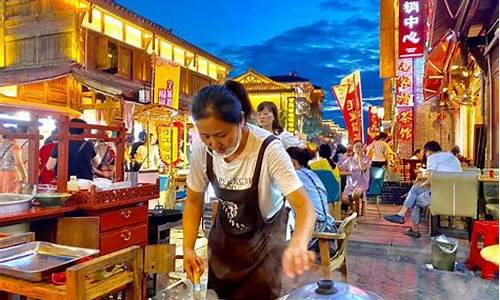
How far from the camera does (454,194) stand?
22.3 ft

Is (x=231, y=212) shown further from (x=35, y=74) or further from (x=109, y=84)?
(x=35, y=74)

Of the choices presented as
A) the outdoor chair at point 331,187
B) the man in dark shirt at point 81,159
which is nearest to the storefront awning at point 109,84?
the man in dark shirt at point 81,159

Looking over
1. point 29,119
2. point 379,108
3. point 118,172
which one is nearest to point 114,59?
point 118,172

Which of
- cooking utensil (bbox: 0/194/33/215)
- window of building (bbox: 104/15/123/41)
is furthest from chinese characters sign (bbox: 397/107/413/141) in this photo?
cooking utensil (bbox: 0/194/33/215)

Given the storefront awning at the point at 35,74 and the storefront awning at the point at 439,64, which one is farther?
the storefront awning at the point at 35,74

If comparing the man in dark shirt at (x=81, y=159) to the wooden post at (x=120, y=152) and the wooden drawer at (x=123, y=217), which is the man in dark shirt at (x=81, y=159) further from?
the wooden drawer at (x=123, y=217)

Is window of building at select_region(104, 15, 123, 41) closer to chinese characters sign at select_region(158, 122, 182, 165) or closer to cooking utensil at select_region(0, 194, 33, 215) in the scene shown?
chinese characters sign at select_region(158, 122, 182, 165)

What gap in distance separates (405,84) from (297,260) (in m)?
14.7

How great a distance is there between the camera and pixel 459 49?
31.9 ft

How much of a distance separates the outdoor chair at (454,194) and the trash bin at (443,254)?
1453 mm

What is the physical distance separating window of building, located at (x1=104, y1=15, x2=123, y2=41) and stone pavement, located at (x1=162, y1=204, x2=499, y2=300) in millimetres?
8154

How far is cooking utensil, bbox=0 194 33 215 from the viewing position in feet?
11.0

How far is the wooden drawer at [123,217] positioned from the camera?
4219mm

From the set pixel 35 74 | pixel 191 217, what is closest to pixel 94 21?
pixel 35 74
